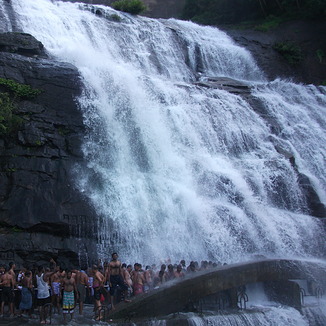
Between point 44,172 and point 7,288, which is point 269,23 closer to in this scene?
point 44,172

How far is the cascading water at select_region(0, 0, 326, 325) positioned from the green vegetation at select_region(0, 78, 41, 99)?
6.18 feet

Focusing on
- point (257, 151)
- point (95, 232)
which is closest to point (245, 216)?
point (257, 151)

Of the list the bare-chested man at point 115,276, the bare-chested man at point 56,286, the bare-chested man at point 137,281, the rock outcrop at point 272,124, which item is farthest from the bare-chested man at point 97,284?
the rock outcrop at point 272,124

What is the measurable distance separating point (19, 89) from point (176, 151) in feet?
22.1

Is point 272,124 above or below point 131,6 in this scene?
below

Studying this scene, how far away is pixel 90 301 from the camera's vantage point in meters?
13.4

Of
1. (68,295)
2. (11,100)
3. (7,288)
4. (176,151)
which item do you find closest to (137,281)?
(68,295)

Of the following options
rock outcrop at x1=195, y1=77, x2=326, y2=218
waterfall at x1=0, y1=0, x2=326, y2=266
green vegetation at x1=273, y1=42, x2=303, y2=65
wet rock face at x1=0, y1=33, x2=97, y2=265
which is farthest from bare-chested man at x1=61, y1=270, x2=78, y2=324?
green vegetation at x1=273, y1=42, x2=303, y2=65

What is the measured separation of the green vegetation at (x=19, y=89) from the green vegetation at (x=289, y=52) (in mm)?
21868

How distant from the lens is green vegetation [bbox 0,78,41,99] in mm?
17094

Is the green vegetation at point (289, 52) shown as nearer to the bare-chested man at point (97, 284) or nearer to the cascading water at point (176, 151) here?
the cascading water at point (176, 151)

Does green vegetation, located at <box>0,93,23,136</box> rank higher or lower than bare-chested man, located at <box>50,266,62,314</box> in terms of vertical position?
higher

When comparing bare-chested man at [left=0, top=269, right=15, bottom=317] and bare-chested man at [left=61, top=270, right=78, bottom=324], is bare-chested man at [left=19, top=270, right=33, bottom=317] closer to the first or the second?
bare-chested man at [left=0, top=269, right=15, bottom=317]

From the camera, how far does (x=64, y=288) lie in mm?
11203
